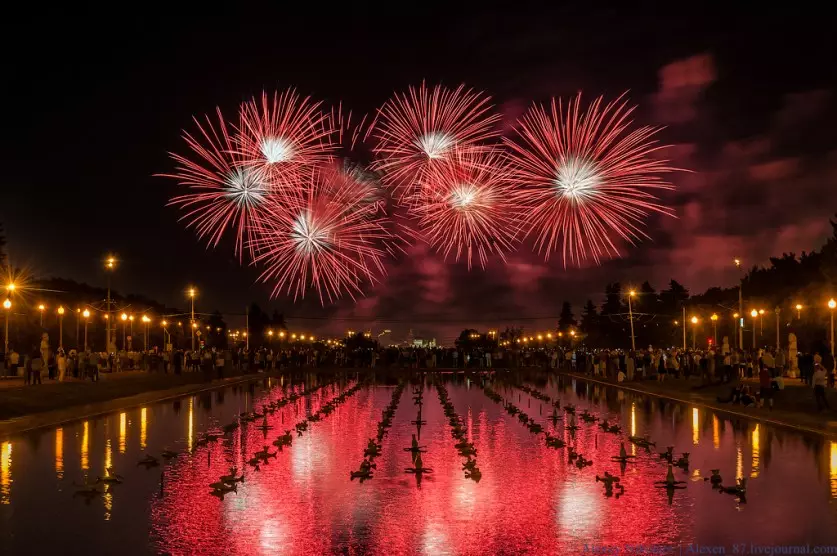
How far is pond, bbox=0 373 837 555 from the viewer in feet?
40.3

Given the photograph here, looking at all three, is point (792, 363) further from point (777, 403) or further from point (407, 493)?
point (407, 493)

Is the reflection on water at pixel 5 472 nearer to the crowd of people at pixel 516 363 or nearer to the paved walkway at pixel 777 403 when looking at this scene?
the paved walkway at pixel 777 403

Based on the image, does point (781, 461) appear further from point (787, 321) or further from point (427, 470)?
point (787, 321)

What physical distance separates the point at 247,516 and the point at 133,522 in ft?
5.39

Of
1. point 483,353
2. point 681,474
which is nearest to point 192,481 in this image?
point 681,474

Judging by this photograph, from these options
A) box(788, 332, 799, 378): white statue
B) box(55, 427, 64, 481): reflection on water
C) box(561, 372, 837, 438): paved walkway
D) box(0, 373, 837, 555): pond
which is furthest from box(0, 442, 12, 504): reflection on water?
box(788, 332, 799, 378): white statue

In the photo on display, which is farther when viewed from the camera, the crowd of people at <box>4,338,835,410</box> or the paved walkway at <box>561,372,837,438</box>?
the crowd of people at <box>4,338,835,410</box>

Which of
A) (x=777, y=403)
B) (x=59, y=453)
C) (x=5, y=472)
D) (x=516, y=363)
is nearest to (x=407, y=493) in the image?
(x=5, y=472)

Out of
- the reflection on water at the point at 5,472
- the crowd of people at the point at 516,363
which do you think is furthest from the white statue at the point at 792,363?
the reflection on water at the point at 5,472

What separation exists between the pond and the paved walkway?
3.72ft

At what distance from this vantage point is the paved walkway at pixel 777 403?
28.1 m

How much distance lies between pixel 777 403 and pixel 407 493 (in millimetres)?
23978

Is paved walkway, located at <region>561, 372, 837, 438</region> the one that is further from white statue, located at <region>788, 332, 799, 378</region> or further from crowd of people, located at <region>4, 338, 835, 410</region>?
white statue, located at <region>788, 332, 799, 378</region>

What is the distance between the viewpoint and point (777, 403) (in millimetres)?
35656
